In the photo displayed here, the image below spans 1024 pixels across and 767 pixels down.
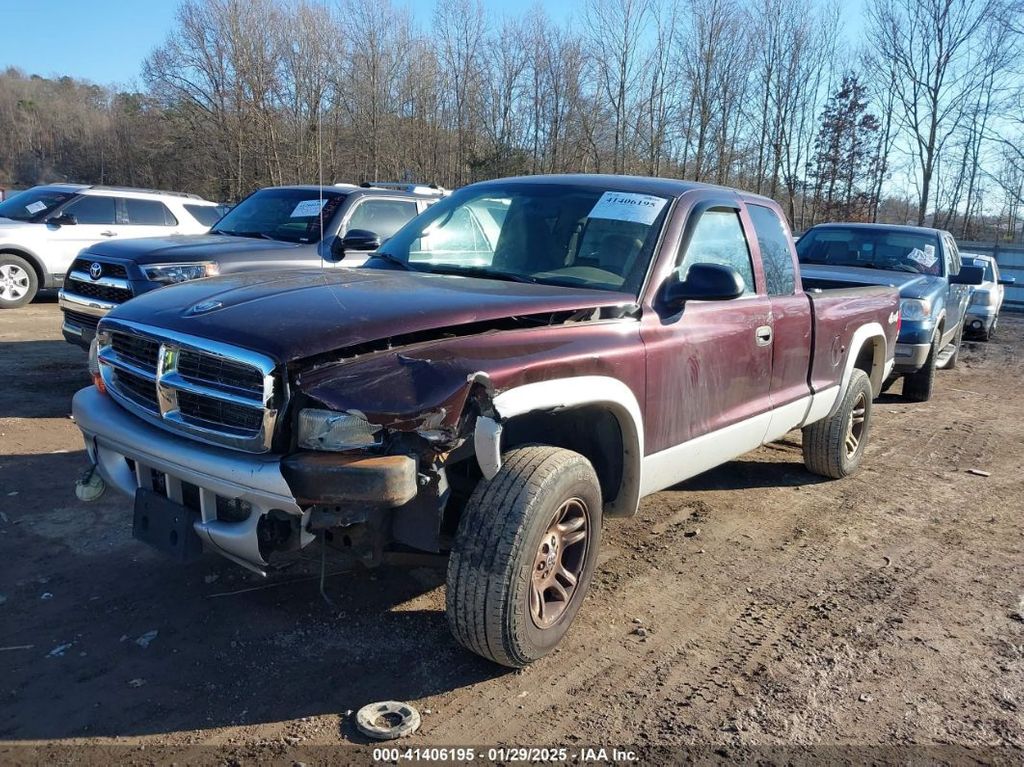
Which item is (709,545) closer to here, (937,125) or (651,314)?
(651,314)

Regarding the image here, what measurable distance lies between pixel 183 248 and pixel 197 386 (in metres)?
4.70

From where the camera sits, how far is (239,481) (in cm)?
260

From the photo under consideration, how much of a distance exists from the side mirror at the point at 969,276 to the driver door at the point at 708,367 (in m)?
6.46

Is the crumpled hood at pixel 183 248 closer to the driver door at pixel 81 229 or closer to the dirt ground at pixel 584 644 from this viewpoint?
the dirt ground at pixel 584 644

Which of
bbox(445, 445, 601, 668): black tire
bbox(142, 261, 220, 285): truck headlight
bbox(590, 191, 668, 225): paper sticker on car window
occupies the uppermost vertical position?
bbox(590, 191, 668, 225): paper sticker on car window

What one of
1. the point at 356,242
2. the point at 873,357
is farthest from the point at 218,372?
the point at 873,357

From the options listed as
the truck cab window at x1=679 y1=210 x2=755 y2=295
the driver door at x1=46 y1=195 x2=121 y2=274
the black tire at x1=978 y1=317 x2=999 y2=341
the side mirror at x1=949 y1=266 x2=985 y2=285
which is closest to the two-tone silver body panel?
the truck cab window at x1=679 y1=210 x2=755 y2=295

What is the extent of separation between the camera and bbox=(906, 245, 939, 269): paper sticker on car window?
9578mm

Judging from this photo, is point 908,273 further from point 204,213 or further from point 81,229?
point 81,229

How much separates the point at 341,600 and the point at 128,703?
102 centimetres

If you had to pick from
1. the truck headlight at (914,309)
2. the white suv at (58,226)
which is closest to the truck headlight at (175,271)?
the white suv at (58,226)

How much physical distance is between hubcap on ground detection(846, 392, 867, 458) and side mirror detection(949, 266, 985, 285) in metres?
4.65

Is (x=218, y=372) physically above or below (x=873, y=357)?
above

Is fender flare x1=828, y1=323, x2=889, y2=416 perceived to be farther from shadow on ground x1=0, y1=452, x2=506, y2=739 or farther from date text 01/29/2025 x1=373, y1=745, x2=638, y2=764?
date text 01/29/2025 x1=373, y1=745, x2=638, y2=764
